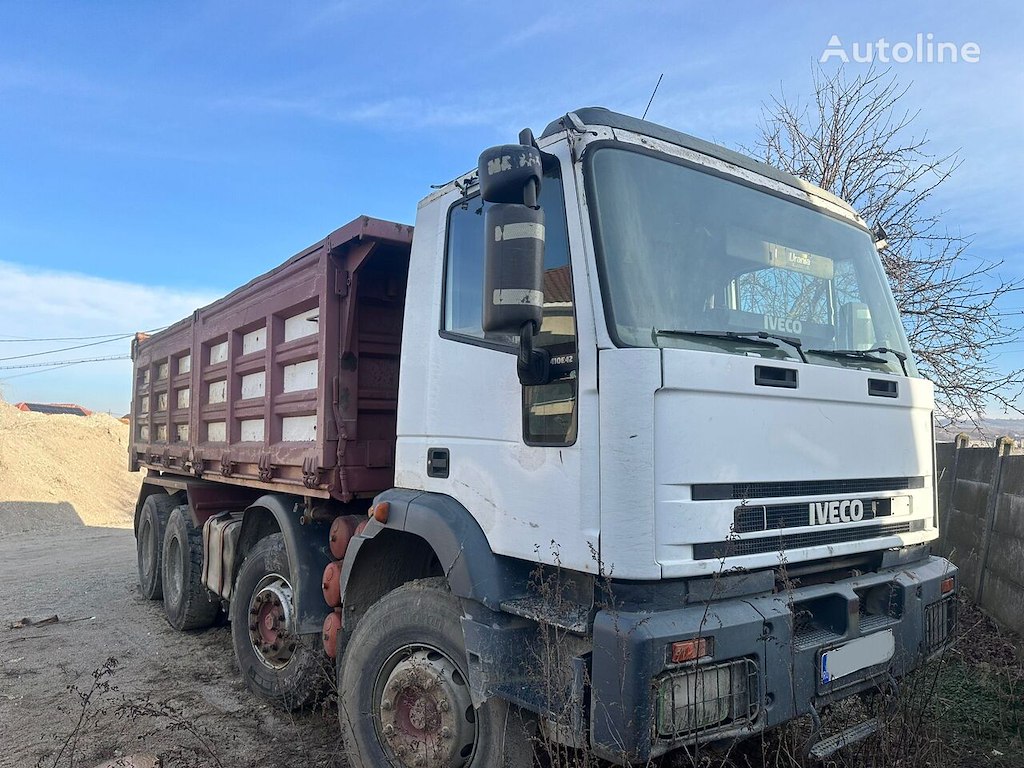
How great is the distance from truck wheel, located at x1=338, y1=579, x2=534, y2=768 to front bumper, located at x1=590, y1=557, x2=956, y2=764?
Result: 0.54 metres

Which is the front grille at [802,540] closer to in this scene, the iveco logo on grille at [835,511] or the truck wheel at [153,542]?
the iveco logo on grille at [835,511]

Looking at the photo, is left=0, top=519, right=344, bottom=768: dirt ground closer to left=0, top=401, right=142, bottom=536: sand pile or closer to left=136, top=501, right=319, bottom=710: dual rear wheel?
left=136, top=501, right=319, bottom=710: dual rear wheel

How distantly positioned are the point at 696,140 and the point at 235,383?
3701mm

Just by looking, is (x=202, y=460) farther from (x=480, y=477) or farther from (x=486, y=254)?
(x=486, y=254)

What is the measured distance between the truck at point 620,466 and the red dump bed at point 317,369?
0.08 ft

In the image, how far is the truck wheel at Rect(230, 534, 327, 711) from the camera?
430cm

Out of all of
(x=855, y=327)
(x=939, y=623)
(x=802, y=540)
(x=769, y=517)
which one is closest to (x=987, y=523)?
(x=939, y=623)

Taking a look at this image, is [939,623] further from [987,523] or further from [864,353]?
[987,523]

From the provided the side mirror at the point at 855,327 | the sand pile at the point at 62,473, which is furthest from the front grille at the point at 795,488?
the sand pile at the point at 62,473

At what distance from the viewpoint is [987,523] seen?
17.4ft

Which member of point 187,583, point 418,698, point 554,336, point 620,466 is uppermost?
point 554,336

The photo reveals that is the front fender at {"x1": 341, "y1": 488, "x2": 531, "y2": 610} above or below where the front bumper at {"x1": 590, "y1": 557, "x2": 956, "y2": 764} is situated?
above

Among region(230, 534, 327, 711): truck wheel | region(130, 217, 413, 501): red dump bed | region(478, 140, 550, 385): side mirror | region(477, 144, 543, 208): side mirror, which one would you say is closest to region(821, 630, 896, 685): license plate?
region(478, 140, 550, 385): side mirror

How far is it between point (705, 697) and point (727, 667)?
121 mm
